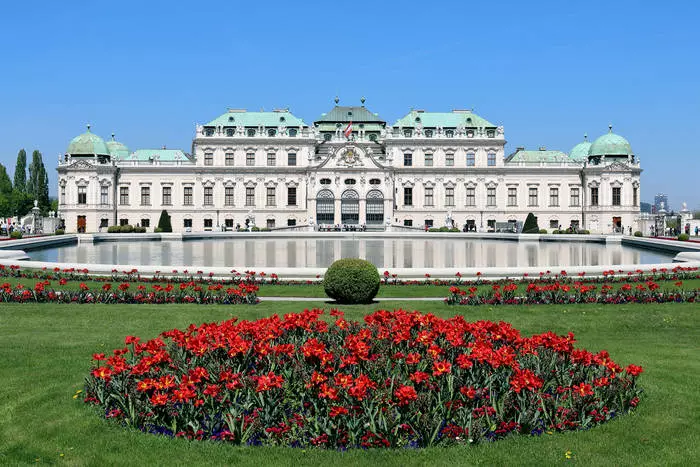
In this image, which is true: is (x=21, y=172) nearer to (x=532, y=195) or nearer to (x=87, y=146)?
(x=87, y=146)

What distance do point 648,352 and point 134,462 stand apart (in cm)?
947

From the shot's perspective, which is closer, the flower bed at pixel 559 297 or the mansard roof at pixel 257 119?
the flower bed at pixel 559 297

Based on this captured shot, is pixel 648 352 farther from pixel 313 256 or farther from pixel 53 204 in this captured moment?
pixel 53 204

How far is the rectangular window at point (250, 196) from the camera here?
84375mm

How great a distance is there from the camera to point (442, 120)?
279 ft

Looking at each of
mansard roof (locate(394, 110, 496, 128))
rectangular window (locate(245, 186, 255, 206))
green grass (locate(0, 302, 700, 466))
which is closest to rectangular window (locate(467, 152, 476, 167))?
mansard roof (locate(394, 110, 496, 128))

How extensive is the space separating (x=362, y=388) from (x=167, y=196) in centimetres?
8150

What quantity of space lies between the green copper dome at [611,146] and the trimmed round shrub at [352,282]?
75.4 metres

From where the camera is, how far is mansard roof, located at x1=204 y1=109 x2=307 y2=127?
84.2 metres

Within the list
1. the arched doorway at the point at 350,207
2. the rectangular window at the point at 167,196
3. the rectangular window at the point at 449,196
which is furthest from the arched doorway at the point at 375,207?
the rectangular window at the point at 167,196

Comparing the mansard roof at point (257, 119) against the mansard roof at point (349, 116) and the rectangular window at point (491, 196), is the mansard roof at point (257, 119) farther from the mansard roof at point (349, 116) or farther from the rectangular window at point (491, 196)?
the rectangular window at point (491, 196)

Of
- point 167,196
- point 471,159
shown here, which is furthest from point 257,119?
point 471,159

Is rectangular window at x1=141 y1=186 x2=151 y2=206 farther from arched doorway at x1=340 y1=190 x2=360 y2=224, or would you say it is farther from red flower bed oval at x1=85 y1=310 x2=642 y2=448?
red flower bed oval at x1=85 y1=310 x2=642 y2=448

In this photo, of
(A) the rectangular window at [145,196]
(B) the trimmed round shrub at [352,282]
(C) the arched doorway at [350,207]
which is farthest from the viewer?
(A) the rectangular window at [145,196]
